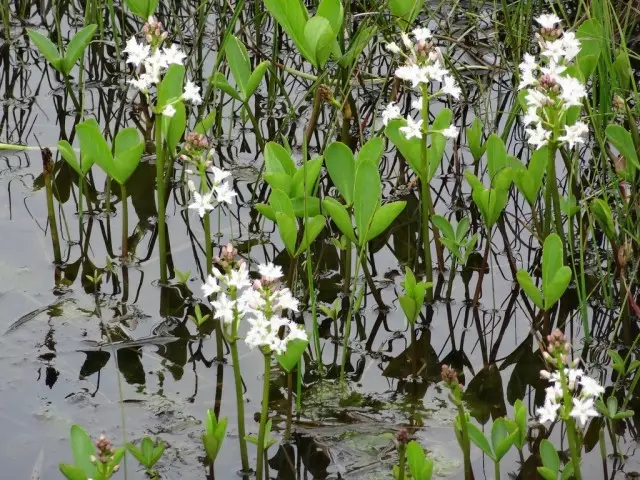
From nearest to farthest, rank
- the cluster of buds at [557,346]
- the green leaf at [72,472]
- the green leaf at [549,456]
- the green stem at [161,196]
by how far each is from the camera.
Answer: the cluster of buds at [557,346] → the green leaf at [72,472] → the green leaf at [549,456] → the green stem at [161,196]

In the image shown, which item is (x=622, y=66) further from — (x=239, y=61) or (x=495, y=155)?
(x=239, y=61)

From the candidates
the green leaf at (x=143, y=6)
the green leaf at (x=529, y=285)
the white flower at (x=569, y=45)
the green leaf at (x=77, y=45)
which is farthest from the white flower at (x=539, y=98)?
the green leaf at (x=77, y=45)

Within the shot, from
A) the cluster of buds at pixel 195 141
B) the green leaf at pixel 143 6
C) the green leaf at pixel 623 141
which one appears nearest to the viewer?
the cluster of buds at pixel 195 141

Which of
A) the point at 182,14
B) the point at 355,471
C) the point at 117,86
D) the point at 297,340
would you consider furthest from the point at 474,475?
the point at 182,14

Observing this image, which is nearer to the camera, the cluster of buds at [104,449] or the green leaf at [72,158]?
the cluster of buds at [104,449]

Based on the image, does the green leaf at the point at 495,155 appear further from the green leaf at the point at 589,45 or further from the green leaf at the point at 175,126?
the green leaf at the point at 175,126

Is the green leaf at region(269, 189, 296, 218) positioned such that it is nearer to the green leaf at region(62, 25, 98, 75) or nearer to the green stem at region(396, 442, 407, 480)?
the green stem at region(396, 442, 407, 480)

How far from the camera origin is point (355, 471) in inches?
87.5

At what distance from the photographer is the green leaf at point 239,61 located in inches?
124

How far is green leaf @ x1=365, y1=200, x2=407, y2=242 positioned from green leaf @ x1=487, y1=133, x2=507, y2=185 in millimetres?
386

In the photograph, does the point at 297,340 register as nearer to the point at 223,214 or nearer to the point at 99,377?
the point at 99,377

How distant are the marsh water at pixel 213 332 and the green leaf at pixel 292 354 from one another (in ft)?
0.61

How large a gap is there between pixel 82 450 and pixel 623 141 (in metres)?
1.59

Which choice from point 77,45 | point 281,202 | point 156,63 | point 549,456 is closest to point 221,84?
point 77,45
